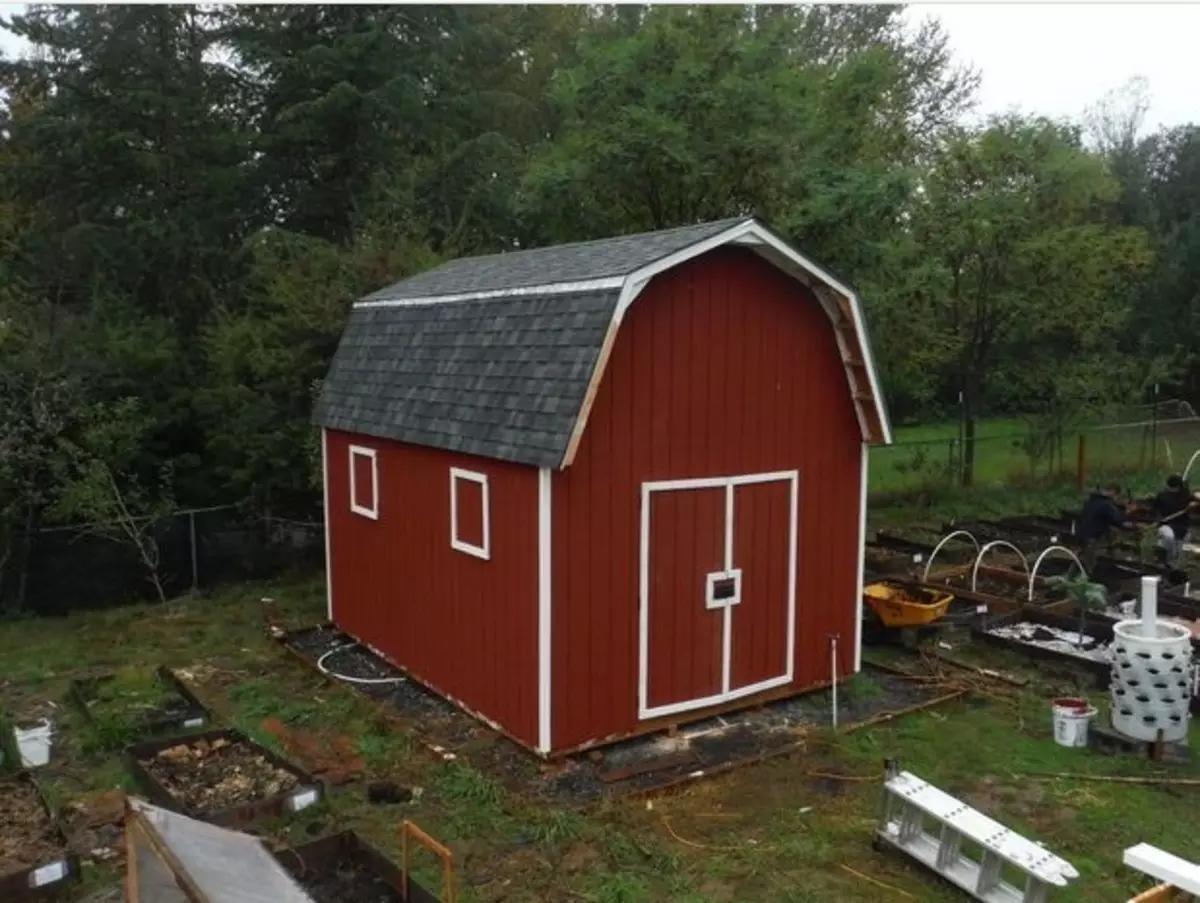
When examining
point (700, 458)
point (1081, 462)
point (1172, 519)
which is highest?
point (700, 458)

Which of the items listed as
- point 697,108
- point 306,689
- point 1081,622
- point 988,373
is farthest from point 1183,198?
point 306,689

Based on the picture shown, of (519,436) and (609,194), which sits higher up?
(609,194)

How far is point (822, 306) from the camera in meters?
8.38

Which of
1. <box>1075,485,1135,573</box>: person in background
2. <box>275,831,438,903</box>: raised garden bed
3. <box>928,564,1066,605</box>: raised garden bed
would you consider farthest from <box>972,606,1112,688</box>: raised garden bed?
<box>275,831,438,903</box>: raised garden bed

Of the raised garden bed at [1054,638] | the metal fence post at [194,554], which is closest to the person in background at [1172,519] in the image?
the raised garden bed at [1054,638]

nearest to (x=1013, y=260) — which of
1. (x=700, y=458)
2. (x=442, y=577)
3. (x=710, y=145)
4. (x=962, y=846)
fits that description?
(x=710, y=145)

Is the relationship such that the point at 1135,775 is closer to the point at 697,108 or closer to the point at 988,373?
the point at 697,108

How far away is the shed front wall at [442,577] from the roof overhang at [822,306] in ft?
3.66

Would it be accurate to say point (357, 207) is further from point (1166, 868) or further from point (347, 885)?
point (1166, 868)

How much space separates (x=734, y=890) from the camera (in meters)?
5.54

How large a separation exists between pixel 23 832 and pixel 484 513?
3.68 meters

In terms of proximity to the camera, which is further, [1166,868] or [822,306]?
[822,306]

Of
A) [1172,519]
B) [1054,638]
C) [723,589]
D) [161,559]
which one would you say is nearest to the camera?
[723,589]

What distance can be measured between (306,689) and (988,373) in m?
16.3
